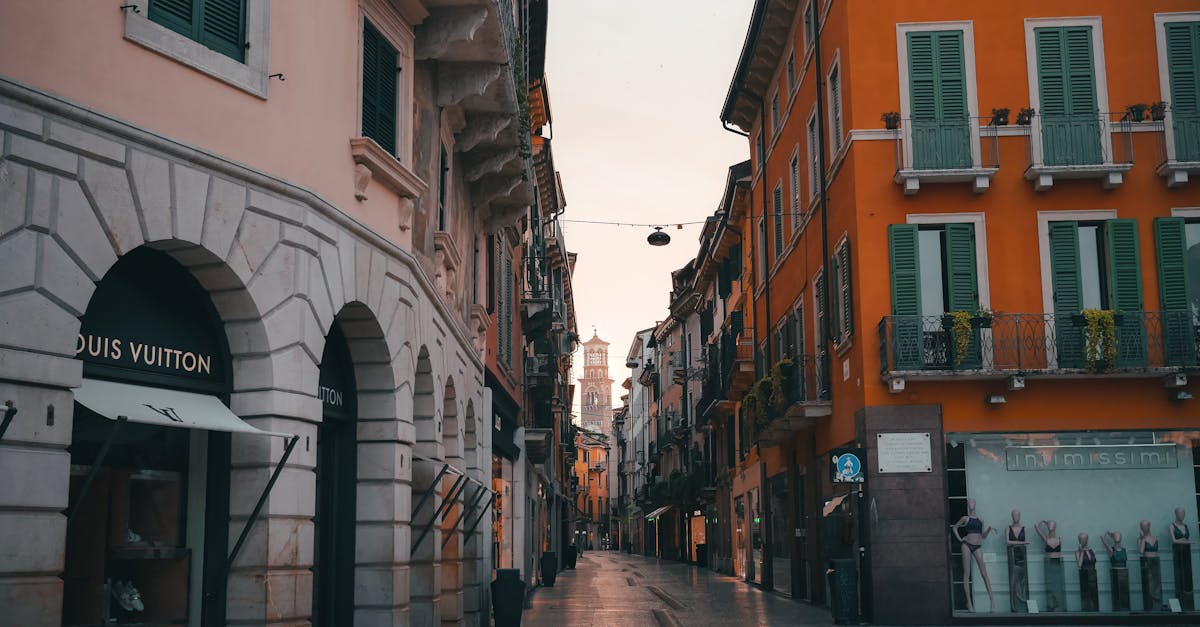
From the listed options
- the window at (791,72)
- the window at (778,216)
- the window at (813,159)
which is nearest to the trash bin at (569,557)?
the window at (778,216)

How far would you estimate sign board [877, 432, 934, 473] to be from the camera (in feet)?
71.0

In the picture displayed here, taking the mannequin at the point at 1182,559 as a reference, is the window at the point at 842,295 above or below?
above

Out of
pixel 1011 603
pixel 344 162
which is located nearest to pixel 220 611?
pixel 344 162

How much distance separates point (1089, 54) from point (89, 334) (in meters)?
18.7

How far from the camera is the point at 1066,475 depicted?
2208 centimetres

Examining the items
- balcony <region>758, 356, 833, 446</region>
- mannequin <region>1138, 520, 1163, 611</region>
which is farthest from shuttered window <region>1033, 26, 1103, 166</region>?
mannequin <region>1138, 520, 1163, 611</region>

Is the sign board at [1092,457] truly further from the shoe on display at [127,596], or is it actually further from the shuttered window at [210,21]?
the shoe on display at [127,596]

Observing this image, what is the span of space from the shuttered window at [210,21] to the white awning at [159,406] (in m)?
3.02

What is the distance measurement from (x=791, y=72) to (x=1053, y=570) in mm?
13172

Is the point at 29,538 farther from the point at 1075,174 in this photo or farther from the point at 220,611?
the point at 1075,174

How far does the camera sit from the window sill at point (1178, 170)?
21.9 meters

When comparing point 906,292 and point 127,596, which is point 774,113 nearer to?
point 906,292

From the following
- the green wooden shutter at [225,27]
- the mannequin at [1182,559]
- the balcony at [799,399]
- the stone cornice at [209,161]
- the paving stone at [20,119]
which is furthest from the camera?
the balcony at [799,399]

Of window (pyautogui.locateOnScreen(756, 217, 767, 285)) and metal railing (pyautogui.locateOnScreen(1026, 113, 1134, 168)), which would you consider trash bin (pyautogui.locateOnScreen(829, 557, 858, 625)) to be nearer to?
metal railing (pyautogui.locateOnScreen(1026, 113, 1134, 168))
